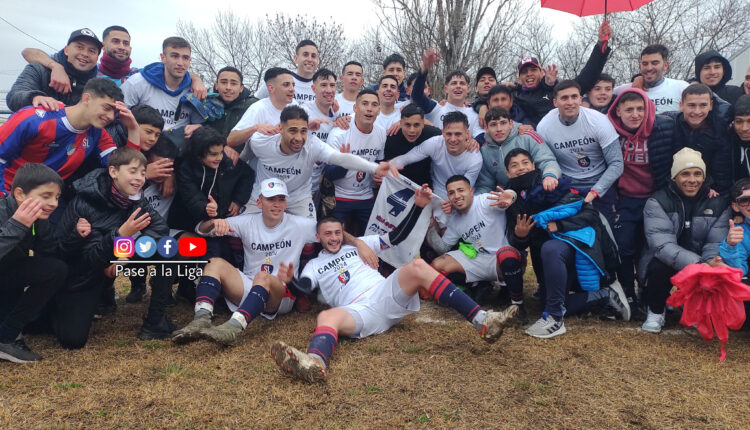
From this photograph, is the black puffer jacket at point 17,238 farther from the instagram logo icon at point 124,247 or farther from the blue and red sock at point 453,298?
the blue and red sock at point 453,298

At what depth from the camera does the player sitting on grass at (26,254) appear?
3496 mm

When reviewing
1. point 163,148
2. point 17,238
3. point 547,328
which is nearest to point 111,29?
point 163,148

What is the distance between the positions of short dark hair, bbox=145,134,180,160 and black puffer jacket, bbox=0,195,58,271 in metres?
1.20

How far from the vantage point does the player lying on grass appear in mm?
3621

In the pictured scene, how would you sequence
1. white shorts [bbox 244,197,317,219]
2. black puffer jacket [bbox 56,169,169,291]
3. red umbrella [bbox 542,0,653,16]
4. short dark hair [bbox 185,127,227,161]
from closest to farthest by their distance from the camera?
black puffer jacket [bbox 56,169,169,291] < short dark hair [bbox 185,127,227,161] < white shorts [bbox 244,197,317,219] < red umbrella [bbox 542,0,653,16]

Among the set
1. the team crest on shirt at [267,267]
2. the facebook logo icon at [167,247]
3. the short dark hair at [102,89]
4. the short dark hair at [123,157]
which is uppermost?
the short dark hair at [102,89]

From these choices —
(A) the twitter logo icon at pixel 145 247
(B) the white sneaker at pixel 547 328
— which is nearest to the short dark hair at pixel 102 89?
(A) the twitter logo icon at pixel 145 247

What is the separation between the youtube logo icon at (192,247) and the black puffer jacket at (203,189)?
0.21 meters

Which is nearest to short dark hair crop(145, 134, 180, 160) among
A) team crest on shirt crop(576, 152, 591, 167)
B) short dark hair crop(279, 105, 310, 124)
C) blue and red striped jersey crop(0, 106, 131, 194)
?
blue and red striped jersey crop(0, 106, 131, 194)

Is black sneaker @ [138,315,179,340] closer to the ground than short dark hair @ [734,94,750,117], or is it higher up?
closer to the ground

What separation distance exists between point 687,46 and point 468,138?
76.5 ft

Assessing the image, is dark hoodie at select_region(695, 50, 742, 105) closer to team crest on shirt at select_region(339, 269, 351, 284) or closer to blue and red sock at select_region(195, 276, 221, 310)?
team crest on shirt at select_region(339, 269, 351, 284)

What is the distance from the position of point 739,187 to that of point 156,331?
540 centimetres

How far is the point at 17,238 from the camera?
346 centimetres
